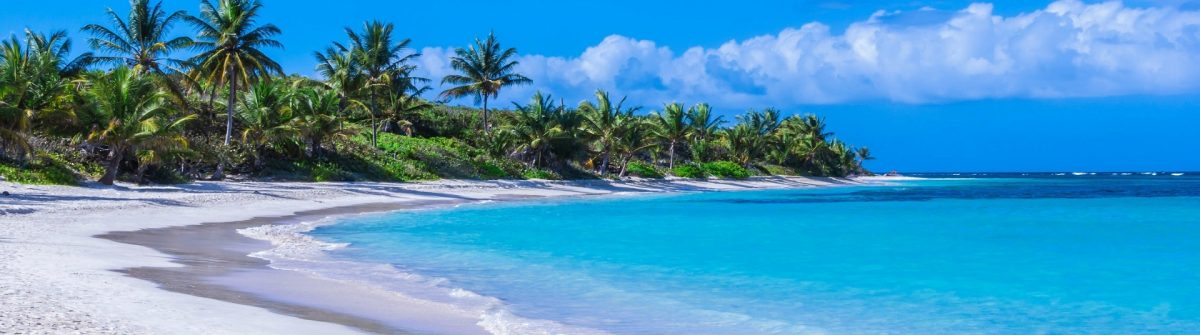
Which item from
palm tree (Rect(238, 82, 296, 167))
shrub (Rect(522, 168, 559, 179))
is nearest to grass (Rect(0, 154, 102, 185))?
palm tree (Rect(238, 82, 296, 167))

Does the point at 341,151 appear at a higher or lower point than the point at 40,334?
higher

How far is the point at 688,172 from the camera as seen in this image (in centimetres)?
5872

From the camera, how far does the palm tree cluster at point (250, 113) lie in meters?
24.9

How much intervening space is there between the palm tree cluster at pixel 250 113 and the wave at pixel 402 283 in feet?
39.1

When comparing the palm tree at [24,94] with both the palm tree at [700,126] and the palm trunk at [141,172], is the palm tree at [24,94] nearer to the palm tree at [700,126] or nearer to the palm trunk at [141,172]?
the palm trunk at [141,172]

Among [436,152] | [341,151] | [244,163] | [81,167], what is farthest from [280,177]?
[436,152]

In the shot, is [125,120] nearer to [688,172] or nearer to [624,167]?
[624,167]

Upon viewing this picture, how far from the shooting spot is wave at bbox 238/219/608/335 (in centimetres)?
766

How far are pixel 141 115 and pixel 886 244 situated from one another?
2067 centimetres

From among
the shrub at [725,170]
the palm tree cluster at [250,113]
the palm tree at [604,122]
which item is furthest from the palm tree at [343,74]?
the shrub at [725,170]

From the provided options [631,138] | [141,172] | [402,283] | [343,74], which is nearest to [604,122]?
[631,138]

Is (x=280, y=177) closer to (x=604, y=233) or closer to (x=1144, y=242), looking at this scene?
(x=604, y=233)

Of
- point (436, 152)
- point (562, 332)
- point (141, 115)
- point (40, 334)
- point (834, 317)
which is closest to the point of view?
point (40, 334)

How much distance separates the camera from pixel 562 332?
743 centimetres
